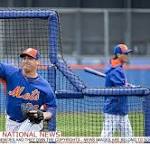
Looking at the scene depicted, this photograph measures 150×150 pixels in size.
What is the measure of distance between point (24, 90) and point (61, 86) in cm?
178

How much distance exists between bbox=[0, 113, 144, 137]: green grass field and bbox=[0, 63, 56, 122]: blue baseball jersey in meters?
1.46

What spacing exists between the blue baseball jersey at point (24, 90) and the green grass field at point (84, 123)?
1.46 metres

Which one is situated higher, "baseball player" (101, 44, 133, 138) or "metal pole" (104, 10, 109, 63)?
"metal pole" (104, 10, 109, 63)

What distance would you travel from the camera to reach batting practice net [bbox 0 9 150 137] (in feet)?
23.5

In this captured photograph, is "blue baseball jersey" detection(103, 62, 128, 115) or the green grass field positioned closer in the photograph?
the green grass field

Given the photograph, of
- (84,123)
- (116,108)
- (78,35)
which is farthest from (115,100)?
(78,35)

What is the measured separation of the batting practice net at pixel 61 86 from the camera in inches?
282

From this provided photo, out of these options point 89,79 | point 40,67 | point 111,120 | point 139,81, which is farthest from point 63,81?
point 139,81

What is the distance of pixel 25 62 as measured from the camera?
20.0 ft

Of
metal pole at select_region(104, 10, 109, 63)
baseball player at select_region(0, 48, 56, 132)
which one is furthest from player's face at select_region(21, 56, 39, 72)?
metal pole at select_region(104, 10, 109, 63)

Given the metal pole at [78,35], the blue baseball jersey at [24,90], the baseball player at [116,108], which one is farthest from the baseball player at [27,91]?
the metal pole at [78,35]

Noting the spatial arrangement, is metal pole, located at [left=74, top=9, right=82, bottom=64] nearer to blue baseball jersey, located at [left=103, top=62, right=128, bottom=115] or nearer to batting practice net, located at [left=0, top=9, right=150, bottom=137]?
batting practice net, located at [left=0, top=9, right=150, bottom=137]
